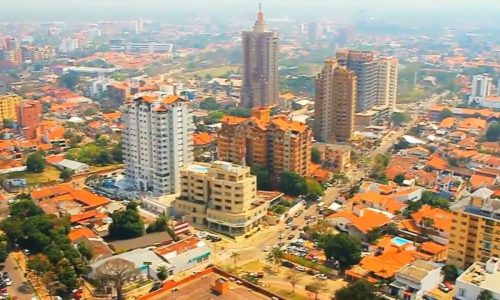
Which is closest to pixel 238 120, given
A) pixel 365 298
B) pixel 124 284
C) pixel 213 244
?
pixel 213 244

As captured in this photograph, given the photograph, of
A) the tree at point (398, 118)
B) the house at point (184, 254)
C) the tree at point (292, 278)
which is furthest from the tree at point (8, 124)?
the tree at point (292, 278)

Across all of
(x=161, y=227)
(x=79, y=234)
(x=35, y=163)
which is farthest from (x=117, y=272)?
(x=35, y=163)

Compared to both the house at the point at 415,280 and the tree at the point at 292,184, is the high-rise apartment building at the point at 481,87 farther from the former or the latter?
the house at the point at 415,280

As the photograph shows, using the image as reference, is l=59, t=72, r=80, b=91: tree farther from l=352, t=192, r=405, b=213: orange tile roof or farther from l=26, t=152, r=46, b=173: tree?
l=352, t=192, r=405, b=213: orange tile roof

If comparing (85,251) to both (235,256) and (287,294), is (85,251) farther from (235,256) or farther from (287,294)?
(287,294)

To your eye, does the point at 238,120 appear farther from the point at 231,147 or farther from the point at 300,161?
the point at 300,161

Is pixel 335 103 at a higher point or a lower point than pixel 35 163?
higher
